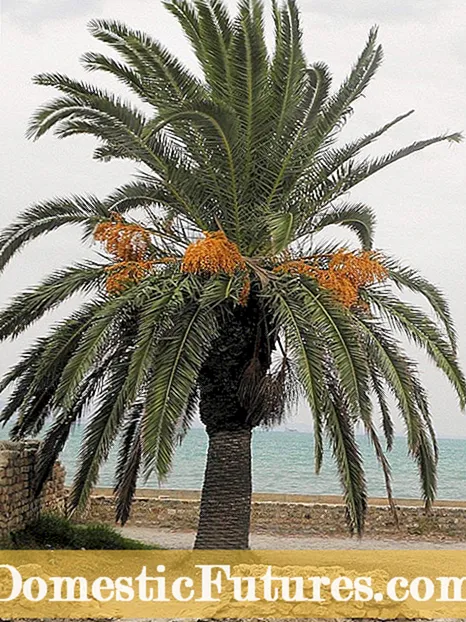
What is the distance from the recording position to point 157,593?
1071 centimetres

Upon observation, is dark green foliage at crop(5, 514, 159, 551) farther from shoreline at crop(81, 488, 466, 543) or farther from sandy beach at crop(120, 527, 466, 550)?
shoreline at crop(81, 488, 466, 543)

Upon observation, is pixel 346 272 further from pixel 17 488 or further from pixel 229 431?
pixel 17 488

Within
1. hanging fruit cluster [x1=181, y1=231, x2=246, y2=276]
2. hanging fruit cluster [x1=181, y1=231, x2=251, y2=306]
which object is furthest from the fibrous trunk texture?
hanging fruit cluster [x1=181, y1=231, x2=246, y2=276]

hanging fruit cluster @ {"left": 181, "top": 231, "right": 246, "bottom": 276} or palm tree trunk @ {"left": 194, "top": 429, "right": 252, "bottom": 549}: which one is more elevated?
hanging fruit cluster @ {"left": 181, "top": 231, "right": 246, "bottom": 276}

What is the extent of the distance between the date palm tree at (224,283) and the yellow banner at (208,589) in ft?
2.07

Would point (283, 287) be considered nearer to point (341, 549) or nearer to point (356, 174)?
point (356, 174)

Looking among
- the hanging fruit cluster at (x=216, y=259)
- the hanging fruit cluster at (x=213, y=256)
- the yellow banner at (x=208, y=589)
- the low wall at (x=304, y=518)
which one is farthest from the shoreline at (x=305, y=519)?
the hanging fruit cluster at (x=213, y=256)

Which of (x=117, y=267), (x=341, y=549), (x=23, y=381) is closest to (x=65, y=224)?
(x=117, y=267)

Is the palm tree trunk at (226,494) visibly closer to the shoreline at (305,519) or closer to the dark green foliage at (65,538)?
the dark green foliage at (65,538)

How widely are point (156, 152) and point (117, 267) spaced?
55.3 inches

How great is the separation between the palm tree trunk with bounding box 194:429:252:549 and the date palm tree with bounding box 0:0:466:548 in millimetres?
21

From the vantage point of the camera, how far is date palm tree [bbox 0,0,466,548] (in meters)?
A: 10.2

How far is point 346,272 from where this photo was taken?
10.6 meters

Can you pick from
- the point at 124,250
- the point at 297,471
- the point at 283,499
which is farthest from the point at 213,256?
the point at 297,471
